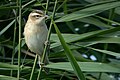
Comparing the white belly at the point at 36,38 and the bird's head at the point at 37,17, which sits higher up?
the bird's head at the point at 37,17

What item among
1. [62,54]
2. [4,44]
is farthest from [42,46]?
[4,44]

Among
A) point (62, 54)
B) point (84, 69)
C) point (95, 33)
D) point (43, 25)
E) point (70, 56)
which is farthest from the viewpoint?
point (43, 25)

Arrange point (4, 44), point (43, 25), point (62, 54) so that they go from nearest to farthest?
point (62, 54) → point (43, 25) → point (4, 44)

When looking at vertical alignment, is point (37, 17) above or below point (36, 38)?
above

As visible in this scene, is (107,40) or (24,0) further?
(24,0)

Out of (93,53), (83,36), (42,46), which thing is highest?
(83,36)

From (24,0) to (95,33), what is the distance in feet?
1.28

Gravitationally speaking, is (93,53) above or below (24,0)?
below

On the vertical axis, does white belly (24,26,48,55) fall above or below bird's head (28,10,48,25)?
below

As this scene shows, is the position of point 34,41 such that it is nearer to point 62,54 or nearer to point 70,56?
point 62,54

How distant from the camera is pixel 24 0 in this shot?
1559 mm

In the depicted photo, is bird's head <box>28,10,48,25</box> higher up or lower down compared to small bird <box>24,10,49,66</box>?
higher up

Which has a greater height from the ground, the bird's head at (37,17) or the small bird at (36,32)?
the bird's head at (37,17)

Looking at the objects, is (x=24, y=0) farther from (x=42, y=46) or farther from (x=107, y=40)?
(x=107, y=40)
